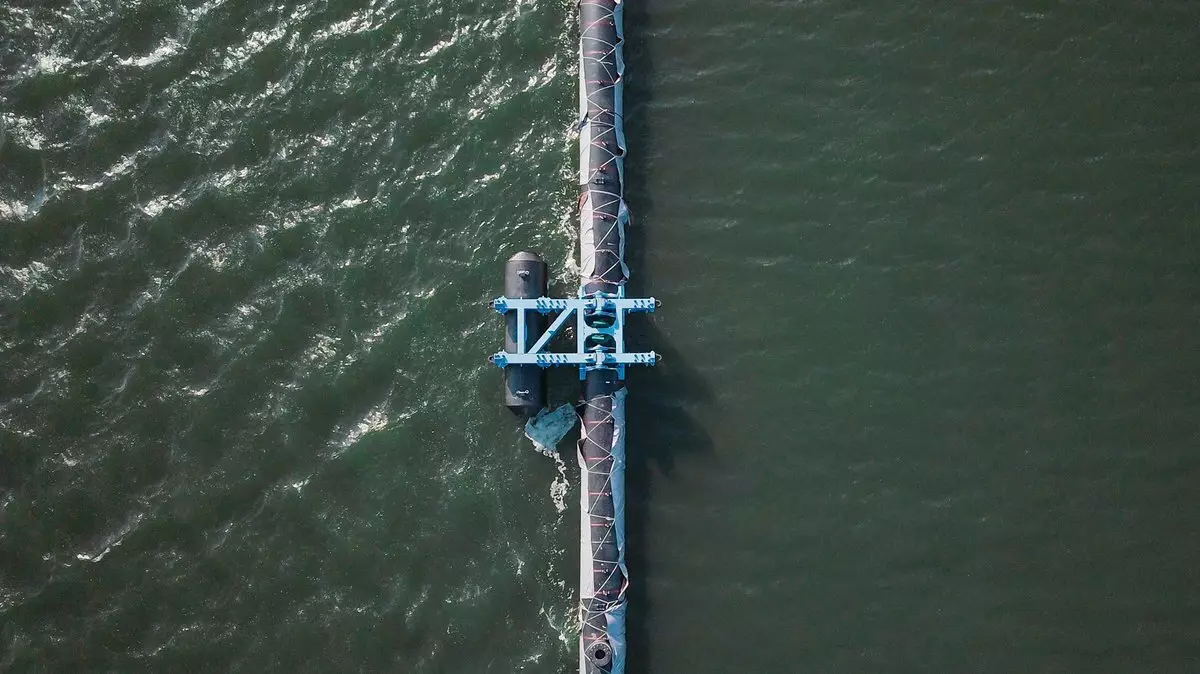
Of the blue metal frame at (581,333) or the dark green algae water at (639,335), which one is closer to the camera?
the blue metal frame at (581,333)

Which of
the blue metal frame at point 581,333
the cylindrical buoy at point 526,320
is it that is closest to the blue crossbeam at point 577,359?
the blue metal frame at point 581,333

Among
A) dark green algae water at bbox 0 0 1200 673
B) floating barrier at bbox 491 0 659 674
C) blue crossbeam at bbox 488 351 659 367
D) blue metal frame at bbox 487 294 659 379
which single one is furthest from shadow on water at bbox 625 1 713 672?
blue crossbeam at bbox 488 351 659 367

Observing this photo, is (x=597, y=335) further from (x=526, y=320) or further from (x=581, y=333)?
(x=526, y=320)

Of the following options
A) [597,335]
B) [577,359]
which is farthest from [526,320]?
[597,335]

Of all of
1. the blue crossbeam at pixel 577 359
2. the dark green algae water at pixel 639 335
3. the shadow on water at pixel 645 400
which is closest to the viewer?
the blue crossbeam at pixel 577 359

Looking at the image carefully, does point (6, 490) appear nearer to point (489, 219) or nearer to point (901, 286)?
point (489, 219)

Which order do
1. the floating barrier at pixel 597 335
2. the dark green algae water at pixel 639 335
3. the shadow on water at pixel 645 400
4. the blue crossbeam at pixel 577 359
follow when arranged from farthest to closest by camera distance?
the shadow on water at pixel 645 400, the dark green algae water at pixel 639 335, the floating barrier at pixel 597 335, the blue crossbeam at pixel 577 359

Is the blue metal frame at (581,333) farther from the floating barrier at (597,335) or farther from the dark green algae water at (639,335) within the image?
the dark green algae water at (639,335)
